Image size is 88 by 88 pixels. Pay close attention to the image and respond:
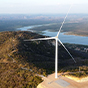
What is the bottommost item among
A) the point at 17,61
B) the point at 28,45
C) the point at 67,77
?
the point at 67,77

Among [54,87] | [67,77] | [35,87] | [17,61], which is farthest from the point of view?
[17,61]

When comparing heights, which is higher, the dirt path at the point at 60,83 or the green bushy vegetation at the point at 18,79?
the green bushy vegetation at the point at 18,79

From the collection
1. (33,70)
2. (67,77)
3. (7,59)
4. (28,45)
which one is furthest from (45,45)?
(67,77)

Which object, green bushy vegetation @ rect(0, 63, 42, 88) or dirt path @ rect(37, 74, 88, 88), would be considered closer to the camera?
dirt path @ rect(37, 74, 88, 88)

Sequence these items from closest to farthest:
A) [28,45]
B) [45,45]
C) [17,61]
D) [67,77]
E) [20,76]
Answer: [67,77], [20,76], [17,61], [28,45], [45,45]

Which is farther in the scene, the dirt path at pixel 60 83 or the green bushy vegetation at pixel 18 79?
the green bushy vegetation at pixel 18 79

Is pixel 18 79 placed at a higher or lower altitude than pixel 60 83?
higher

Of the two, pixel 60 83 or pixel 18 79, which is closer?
pixel 60 83

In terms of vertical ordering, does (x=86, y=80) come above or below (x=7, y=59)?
below

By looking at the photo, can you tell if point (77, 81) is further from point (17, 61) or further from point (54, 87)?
point (17, 61)

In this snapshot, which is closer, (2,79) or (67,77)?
(67,77)

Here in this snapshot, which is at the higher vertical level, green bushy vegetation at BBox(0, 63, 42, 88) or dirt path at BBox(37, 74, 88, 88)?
green bushy vegetation at BBox(0, 63, 42, 88)
